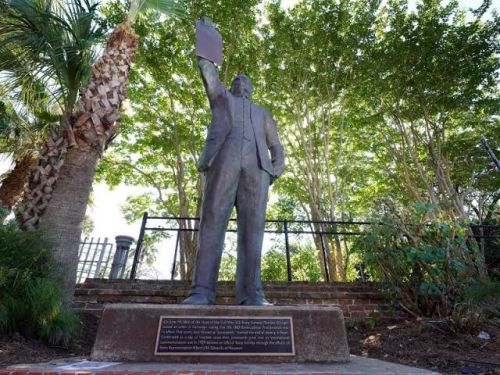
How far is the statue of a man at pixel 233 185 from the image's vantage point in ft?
10.2

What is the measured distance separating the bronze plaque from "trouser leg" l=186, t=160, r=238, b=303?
0.38 m

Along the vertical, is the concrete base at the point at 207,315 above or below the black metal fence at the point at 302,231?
below

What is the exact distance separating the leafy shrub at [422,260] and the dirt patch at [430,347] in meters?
0.54

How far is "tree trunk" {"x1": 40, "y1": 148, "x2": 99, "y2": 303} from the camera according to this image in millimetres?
4492

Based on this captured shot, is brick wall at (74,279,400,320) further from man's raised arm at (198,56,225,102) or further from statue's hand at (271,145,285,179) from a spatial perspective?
man's raised arm at (198,56,225,102)

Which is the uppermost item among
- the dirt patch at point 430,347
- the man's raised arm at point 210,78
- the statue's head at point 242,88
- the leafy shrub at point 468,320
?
the statue's head at point 242,88

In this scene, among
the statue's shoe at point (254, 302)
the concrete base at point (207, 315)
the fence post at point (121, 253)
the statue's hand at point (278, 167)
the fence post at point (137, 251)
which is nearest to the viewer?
the concrete base at point (207, 315)

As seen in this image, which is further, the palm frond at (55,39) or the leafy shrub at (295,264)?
the leafy shrub at (295,264)

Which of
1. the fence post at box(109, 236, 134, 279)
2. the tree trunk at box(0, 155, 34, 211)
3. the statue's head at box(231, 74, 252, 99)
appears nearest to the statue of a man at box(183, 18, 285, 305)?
the statue's head at box(231, 74, 252, 99)

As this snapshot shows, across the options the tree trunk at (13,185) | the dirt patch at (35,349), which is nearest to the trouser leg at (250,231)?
the dirt patch at (35,349)

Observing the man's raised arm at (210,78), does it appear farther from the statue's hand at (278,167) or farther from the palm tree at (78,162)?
the palm tree at (78,162)

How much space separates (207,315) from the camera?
267 centimetres

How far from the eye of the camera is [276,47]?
12.0 m

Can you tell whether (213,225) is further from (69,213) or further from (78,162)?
(78,162)
